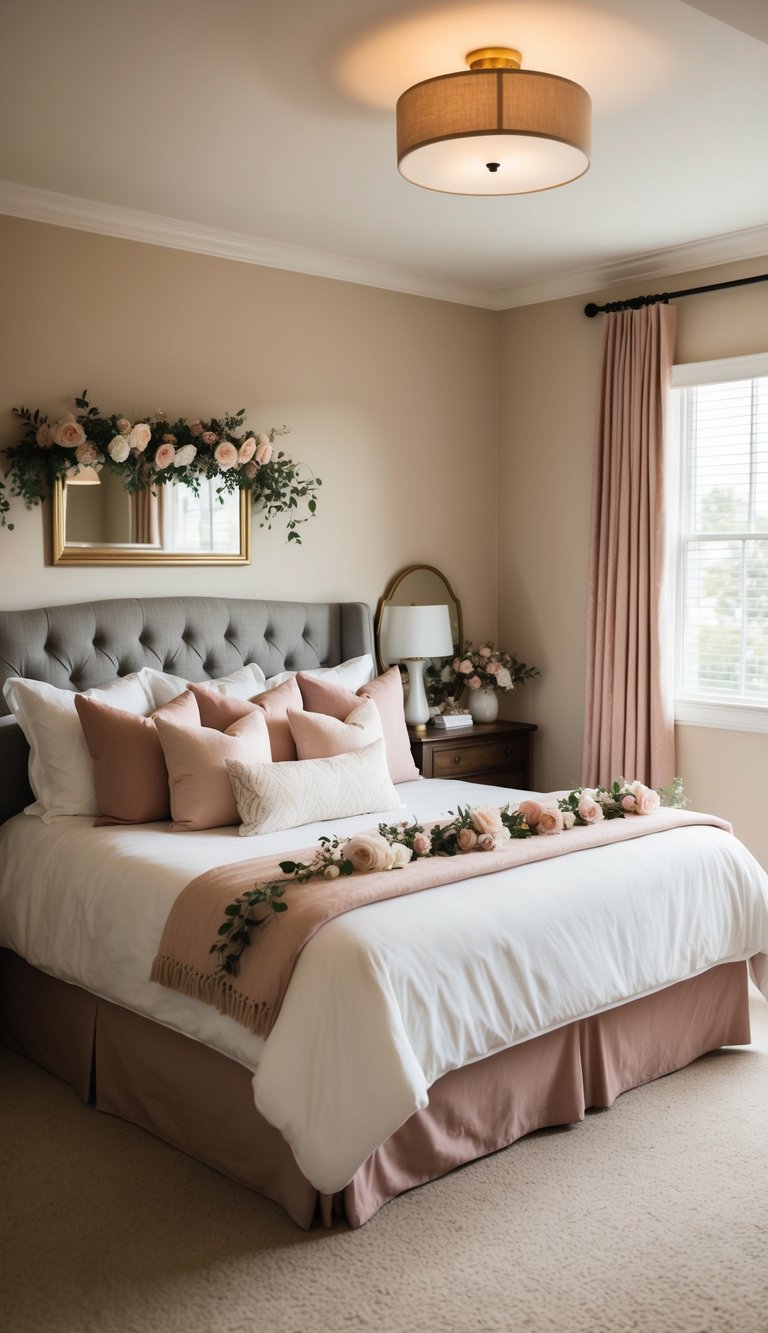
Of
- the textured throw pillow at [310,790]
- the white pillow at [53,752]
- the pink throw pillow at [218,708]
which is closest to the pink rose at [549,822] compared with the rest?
the textured throw pillow at [310,790]

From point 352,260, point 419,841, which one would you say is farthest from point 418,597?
point 419,841

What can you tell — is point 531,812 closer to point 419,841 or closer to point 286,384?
point 419,841

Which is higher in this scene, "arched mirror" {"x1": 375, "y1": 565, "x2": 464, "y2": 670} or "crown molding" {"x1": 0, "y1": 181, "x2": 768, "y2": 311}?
"crown molding" {"x1": 0, "y1": 181, "x2": 768, "y2": 311}

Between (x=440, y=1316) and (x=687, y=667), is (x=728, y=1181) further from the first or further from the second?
(x=687, y=667)

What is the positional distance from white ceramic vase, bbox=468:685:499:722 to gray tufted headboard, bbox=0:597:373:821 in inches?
25.1

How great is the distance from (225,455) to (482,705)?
1747 mm

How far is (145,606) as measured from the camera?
4.37 metres

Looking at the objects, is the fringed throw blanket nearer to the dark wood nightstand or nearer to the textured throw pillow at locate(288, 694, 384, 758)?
the textured throw pillow at locate(288, 694, 384, 758)

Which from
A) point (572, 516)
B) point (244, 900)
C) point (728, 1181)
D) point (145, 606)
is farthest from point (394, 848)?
point (572, 516)

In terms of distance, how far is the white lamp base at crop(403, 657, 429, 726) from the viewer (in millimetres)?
5137

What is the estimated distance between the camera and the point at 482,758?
207 inches

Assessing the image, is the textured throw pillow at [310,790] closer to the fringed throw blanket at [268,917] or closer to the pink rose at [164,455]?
the fringed throw blanket at [268,917]

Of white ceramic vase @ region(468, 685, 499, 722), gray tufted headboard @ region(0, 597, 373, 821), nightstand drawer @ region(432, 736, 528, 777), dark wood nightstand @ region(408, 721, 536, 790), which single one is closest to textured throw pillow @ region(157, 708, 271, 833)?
gray tufted headboard @ region(0, 597, 373, 821)

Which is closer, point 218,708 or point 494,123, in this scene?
point 494,123
